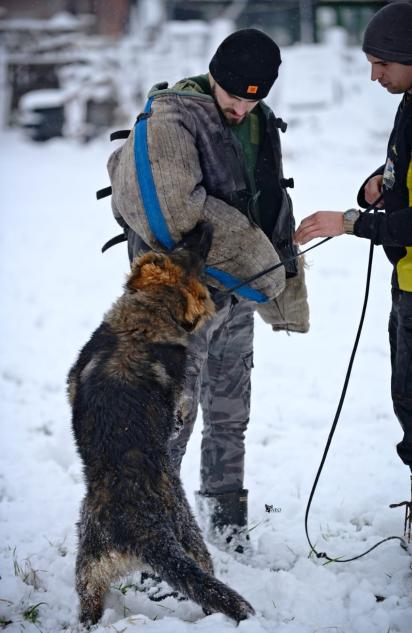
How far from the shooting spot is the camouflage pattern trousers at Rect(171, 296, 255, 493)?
125 inches

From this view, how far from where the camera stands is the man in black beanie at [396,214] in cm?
250

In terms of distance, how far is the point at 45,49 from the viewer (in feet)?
70.1

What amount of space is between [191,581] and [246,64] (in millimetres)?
2108

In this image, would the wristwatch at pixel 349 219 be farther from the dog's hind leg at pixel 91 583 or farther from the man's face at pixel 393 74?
the dog's hind leg at pixel 91 583

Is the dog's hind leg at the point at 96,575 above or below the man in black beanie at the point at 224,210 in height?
below

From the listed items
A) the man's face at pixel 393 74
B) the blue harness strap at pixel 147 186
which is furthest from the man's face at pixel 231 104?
the man's face at pixel 393 74

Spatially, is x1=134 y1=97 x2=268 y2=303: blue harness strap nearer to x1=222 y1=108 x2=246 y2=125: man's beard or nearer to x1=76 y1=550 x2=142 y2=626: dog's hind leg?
x1=222 y1=108 x2=246 y2=125: man's beard

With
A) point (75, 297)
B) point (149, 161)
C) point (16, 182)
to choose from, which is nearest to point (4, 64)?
point (16, 182)

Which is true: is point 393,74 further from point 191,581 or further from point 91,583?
point 91,583

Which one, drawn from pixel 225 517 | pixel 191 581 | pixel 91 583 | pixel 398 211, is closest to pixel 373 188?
pixel 398 211

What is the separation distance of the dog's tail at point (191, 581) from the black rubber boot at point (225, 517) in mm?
939

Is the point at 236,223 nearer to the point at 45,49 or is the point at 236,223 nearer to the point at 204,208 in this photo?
the point at 204,208

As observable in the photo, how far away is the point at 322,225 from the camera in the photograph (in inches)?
109

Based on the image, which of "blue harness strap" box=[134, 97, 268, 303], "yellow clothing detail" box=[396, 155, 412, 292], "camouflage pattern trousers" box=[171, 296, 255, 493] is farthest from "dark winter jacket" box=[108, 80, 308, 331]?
"yellow clothing detail" box=[396, 155, 412, 292]
